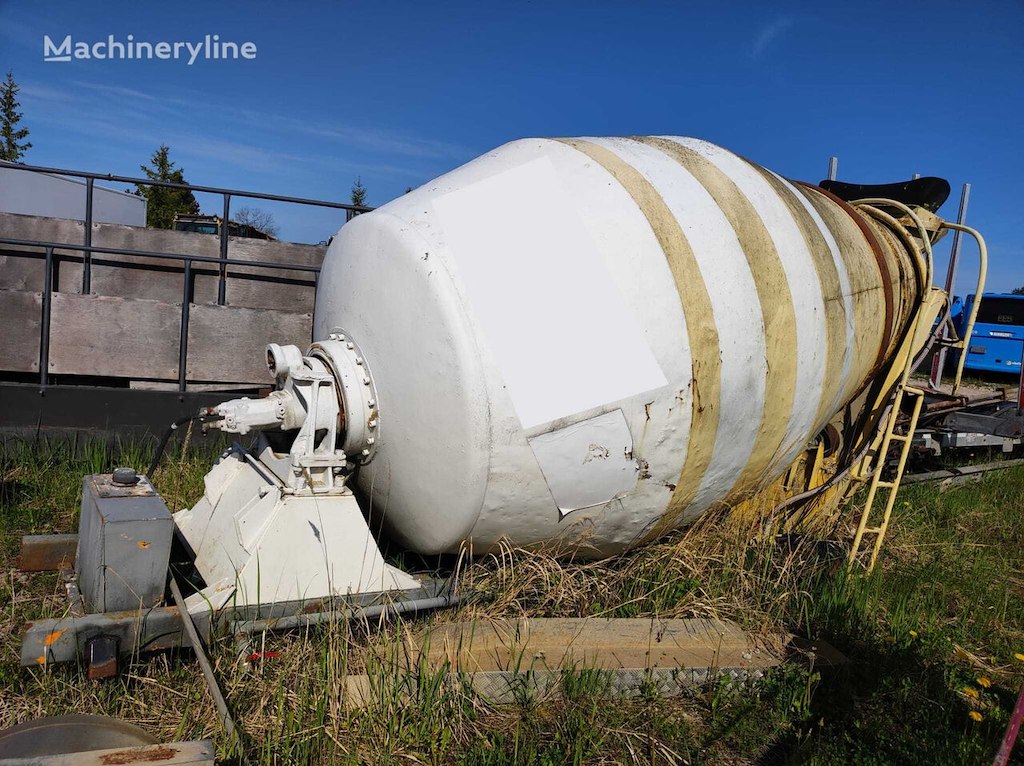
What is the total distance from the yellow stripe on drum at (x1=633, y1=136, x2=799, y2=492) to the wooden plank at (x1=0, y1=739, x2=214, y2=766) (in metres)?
2.59

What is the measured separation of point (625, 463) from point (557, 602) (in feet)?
2.34

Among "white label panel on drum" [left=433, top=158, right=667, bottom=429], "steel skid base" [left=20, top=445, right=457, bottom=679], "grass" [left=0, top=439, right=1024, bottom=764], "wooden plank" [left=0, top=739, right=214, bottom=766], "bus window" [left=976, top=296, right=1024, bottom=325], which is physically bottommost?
"grass" [left=0, top=439, right=1024, bottom=764]

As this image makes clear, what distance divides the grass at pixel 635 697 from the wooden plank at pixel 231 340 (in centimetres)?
177

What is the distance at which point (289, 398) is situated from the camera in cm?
316

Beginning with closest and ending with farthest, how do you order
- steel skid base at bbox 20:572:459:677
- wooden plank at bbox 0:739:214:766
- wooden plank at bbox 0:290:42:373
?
1. wooden plank at bbox 0:739:214:766
2. steel skid base at bbox 20:572:459:677
3. wooden plank at bbox 0:290:42:373

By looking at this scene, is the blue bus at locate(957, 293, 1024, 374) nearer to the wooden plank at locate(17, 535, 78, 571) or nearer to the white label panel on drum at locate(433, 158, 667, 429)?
the white label panel on drum at locate(433, 158, 667, 429)

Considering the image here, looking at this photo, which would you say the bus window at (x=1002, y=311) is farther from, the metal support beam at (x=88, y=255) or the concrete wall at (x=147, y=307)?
the metal support beam at (x=88, y=255)

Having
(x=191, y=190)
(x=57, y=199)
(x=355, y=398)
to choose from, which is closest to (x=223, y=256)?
(x=191, y=190)

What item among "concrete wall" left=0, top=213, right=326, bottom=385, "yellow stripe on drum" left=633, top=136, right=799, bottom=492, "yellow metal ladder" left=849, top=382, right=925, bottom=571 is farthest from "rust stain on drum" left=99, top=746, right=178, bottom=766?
"concrete wall" left=0, top=213, right=326, bottom=385

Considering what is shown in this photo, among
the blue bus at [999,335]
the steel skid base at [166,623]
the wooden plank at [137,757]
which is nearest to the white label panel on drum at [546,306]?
the steel skid base at [166,623]

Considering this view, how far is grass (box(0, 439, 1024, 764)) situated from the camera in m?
2.55

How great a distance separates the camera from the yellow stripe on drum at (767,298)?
11.3ft

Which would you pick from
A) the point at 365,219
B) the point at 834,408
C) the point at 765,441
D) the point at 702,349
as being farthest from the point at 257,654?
the point at 834,408

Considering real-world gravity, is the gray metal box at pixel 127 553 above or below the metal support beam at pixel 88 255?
below
